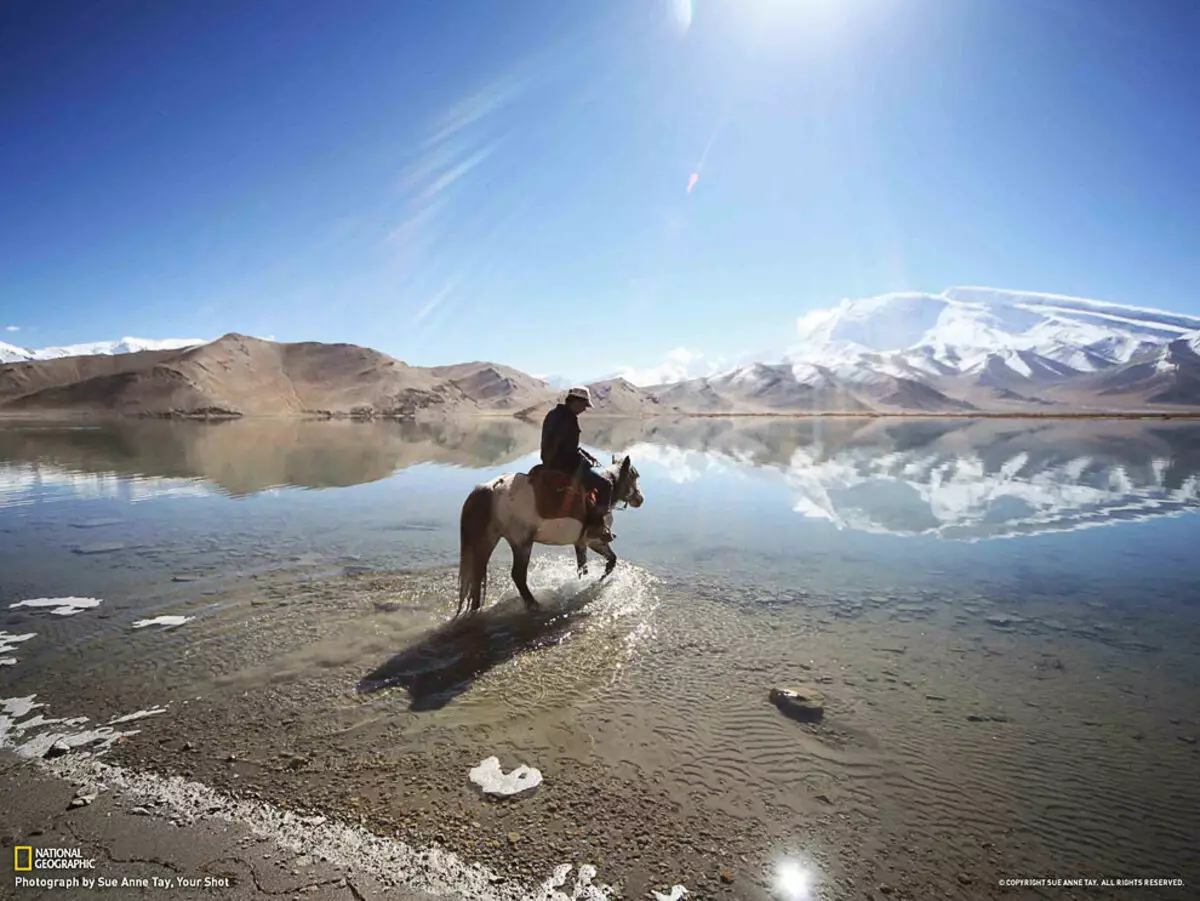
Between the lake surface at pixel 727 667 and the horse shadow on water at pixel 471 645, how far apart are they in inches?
1.7

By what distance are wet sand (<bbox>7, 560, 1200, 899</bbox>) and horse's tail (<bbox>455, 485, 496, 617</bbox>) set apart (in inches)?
17.8

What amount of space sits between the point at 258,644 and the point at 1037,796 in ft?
24.2

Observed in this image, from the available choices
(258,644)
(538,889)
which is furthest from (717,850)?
(258,644)

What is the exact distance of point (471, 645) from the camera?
6.45 m

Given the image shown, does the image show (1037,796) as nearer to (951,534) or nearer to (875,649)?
(875,649)

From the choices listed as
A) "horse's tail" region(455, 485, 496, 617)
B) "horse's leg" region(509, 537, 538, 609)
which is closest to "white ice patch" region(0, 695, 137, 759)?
"horse's tail" region(455, 485, 496, 617)

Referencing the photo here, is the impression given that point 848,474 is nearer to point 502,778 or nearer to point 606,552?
point 606,552

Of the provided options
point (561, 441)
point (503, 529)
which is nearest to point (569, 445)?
point (561, 441)

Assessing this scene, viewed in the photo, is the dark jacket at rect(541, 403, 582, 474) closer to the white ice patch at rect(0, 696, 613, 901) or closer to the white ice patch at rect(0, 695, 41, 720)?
the white ice patch at rect(0, 696, 613, 901)

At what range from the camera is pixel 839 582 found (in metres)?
8.70

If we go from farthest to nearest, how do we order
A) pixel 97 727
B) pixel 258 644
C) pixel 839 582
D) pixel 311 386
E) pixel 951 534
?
pixel 311 386 → pixel 951 534 → pixel 839 582 → pixel 258 644 → pixel 97 727

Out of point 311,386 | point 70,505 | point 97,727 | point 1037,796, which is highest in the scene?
point 311,386

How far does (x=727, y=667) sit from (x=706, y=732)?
1.28m

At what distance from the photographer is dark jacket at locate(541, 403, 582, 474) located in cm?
784
